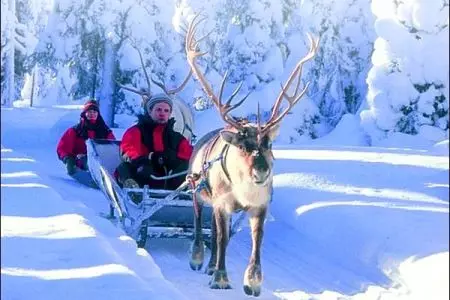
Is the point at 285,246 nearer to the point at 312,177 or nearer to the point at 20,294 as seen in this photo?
the point at 312,177

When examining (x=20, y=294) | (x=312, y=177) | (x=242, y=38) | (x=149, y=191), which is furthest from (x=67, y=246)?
(x=242, y=38)

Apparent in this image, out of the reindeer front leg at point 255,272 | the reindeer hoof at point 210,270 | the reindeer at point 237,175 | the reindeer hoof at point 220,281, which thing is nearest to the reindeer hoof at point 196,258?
the reindeer at point 237,175

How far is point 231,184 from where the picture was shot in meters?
4.38

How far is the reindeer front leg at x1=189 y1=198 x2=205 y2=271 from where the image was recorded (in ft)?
17.3

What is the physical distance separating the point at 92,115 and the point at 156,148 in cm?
378

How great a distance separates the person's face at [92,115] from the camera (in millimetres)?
10014

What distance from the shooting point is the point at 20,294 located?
9.71 feet

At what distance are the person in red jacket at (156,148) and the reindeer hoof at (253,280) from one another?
7.16 feet

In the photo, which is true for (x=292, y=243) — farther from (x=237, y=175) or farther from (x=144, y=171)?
(x=237, y=175)

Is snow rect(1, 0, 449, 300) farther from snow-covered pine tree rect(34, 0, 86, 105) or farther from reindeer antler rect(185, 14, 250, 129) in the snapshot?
snow-covered pine tree rect(34, 0, 86, 105)

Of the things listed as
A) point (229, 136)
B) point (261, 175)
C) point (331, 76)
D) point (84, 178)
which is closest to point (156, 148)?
point (229, 136)

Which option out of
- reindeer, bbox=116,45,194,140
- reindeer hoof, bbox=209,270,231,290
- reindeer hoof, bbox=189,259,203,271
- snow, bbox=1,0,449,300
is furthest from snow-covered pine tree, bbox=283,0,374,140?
reindeer hoof, bbox=209,270,231,290

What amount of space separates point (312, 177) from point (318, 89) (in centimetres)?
1107

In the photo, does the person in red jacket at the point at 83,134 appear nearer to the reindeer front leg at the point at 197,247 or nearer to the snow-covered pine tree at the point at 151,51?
the reindeer front leg at the point at 197,247
